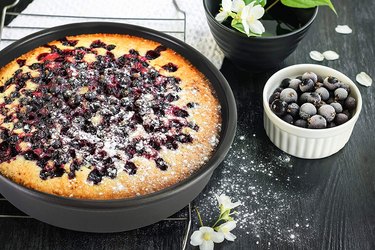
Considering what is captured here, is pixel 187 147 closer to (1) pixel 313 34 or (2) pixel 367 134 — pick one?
(2) pixel 367 134

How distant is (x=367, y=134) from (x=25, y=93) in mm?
977

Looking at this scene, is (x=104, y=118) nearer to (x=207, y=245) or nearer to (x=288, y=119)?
(x=207, y=245)

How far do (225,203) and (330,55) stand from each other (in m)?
0.74

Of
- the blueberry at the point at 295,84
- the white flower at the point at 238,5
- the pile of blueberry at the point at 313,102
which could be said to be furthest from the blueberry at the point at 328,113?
the white flower at the point at 238,5

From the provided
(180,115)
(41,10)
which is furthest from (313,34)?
(41,10)

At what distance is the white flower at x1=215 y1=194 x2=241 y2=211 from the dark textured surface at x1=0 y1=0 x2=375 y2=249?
3 centimetres

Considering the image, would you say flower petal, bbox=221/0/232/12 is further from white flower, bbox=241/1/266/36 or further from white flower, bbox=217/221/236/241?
white flower, bbox=217/221/236/241

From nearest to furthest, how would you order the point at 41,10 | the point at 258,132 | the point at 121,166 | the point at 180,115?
the point at 121,166 → the point at 180,115 → the point at 258,132 → the point at 41,10

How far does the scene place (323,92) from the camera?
64.5 inches

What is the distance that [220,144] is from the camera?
1.42 metres

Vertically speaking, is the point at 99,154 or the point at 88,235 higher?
the point at 99,154

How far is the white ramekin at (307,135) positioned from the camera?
1.58 metres

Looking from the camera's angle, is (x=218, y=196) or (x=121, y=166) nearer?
(x=121, y=166)

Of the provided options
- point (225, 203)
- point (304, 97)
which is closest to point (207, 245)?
Answer: point (225, 203)
